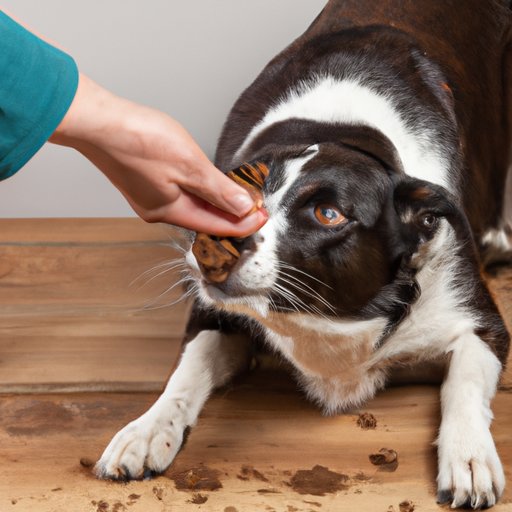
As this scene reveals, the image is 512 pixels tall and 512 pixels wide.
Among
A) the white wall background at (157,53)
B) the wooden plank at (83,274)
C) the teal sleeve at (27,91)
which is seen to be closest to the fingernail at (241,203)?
the teal sleeve at (27,91)

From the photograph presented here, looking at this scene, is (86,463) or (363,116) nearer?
(86,463)

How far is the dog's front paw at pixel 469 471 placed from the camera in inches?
62.1

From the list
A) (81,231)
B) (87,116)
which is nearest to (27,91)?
(87,116)

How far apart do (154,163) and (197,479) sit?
60 cm

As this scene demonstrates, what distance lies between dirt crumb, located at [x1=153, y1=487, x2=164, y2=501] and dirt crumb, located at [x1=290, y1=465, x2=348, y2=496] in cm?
21

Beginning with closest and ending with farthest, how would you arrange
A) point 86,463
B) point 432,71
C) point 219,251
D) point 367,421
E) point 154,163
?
point 154,163 < point 219,251 < point 86,463 < point 367,421 < point 432,71

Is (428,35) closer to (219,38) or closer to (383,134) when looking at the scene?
(383,134)

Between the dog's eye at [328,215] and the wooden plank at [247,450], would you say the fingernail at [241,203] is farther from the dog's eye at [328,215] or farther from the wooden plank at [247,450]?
the wooden plank at [247,450]

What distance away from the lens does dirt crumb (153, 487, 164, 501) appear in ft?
5.31

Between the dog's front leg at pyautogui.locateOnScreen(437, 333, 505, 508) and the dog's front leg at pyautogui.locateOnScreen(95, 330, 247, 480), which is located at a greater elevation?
the dog's front leg at pyautogui.locateOnScreen(437, 333, 505, 508)

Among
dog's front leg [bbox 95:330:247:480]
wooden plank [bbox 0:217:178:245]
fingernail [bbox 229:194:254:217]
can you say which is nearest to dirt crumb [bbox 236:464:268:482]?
dog's front leg [bbox 95:330:247:480]

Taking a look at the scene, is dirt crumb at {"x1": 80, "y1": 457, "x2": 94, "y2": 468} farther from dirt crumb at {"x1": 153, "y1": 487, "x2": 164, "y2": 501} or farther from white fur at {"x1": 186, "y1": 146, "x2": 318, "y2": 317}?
white fur at {"x1": 186, "y1": 146, "x2": 318, "y2": 317}

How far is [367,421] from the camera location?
1814 mm

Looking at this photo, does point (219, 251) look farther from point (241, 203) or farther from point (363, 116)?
point (363, 116)
